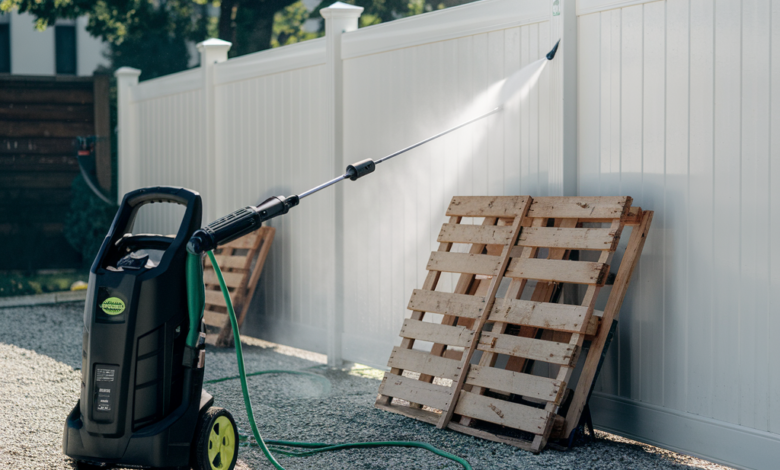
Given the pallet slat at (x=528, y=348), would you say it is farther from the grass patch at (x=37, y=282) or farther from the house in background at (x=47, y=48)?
the house in background at (x=47, y=48)

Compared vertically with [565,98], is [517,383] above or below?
below

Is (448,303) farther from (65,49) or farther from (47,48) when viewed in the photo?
(65,49)

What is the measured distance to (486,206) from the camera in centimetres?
446

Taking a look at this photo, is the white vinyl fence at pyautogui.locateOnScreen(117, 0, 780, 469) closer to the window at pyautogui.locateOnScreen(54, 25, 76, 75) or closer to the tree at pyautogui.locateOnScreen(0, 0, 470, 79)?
the tree at pyautogui.locateOnScreen(0, 0, 470, 79)

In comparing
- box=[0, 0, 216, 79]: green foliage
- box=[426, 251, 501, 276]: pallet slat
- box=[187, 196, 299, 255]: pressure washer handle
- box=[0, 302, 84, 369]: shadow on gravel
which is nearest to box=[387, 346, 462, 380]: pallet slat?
box=[426, 251, 501, 276]: pallet slat

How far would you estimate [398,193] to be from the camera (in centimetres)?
545

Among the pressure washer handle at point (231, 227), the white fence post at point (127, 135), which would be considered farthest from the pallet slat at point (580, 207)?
the white fence post at point (127, 135)

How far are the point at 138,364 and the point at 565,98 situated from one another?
8.62ft

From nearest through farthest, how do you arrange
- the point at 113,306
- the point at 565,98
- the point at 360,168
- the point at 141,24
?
the point at 113,306 < the point at 360,168 < the point at 565,98 < the point at 141,24

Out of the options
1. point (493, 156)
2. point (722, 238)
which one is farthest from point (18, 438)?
point (722, 238)

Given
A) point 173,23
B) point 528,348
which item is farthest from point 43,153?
point 528,348

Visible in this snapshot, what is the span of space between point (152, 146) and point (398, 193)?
4.56 metres

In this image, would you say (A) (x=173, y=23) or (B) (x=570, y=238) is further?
(A) (x=173, y=23)

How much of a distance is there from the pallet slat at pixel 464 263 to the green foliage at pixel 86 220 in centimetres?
629
